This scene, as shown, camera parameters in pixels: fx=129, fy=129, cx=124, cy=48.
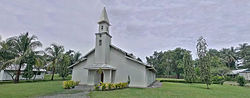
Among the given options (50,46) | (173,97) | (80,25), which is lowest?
(173,97)

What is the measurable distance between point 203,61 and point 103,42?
1361 centimetres

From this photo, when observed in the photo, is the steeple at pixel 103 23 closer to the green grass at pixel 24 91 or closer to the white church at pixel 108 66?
the white church at pixel 108 66

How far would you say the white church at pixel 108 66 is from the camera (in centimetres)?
1678

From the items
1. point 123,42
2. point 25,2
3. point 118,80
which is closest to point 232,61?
point 123,42

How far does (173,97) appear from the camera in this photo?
32.2 feet

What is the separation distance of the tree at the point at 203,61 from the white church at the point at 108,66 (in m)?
6.61

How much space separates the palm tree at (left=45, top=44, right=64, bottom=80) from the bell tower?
52.5 ft

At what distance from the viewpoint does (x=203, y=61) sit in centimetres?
1697

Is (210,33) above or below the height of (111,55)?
above

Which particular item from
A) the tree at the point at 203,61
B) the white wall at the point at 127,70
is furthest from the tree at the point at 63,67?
the tree at the point at 203,61

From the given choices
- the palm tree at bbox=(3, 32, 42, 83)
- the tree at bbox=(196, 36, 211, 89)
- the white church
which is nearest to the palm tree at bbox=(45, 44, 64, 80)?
the palm tree at bbox=(3, 32, 42, 83)

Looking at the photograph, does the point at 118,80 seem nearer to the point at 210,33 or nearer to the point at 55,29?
the point at 55,29

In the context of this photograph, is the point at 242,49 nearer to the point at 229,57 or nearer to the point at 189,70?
the point at 229,57

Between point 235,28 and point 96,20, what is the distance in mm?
21168
